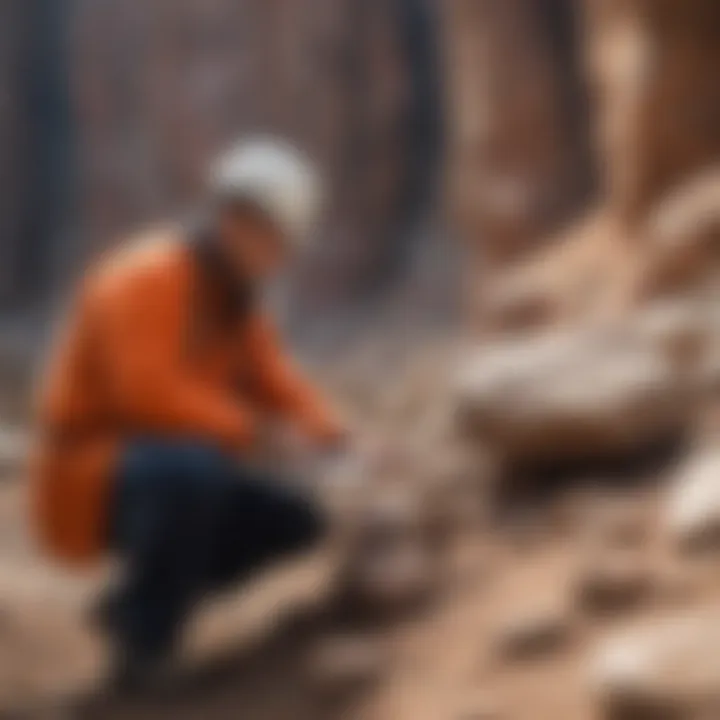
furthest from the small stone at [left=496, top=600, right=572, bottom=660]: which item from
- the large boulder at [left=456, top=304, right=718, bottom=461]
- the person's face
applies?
the person's face

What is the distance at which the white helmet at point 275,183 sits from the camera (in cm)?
149

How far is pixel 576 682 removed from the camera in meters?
1.22

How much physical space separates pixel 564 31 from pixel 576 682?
1082 millimetres

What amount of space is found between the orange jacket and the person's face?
1.6 inches

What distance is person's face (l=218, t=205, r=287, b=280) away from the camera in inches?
57.4

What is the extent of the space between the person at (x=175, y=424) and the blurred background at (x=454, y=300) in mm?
46

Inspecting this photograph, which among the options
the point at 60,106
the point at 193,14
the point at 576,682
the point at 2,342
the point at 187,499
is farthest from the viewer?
the point at 60,106

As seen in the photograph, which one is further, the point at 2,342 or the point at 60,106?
the point at 60,106

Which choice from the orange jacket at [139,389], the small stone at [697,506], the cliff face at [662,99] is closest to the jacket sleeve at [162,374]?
the orange jacket at [139,389]

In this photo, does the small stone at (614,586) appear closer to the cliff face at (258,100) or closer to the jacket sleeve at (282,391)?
the jacket sleeve at (282,391)

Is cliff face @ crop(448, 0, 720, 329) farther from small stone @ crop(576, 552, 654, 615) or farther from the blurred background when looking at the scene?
small stone @ crop(576, 552, 654, 615)

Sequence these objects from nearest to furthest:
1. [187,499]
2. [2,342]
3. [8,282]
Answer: [187,499] → [2,342] → [8,282]

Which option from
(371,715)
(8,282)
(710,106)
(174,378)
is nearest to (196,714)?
(371,715)

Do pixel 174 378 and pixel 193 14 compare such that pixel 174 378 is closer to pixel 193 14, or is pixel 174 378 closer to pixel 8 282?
pixel 8 282
